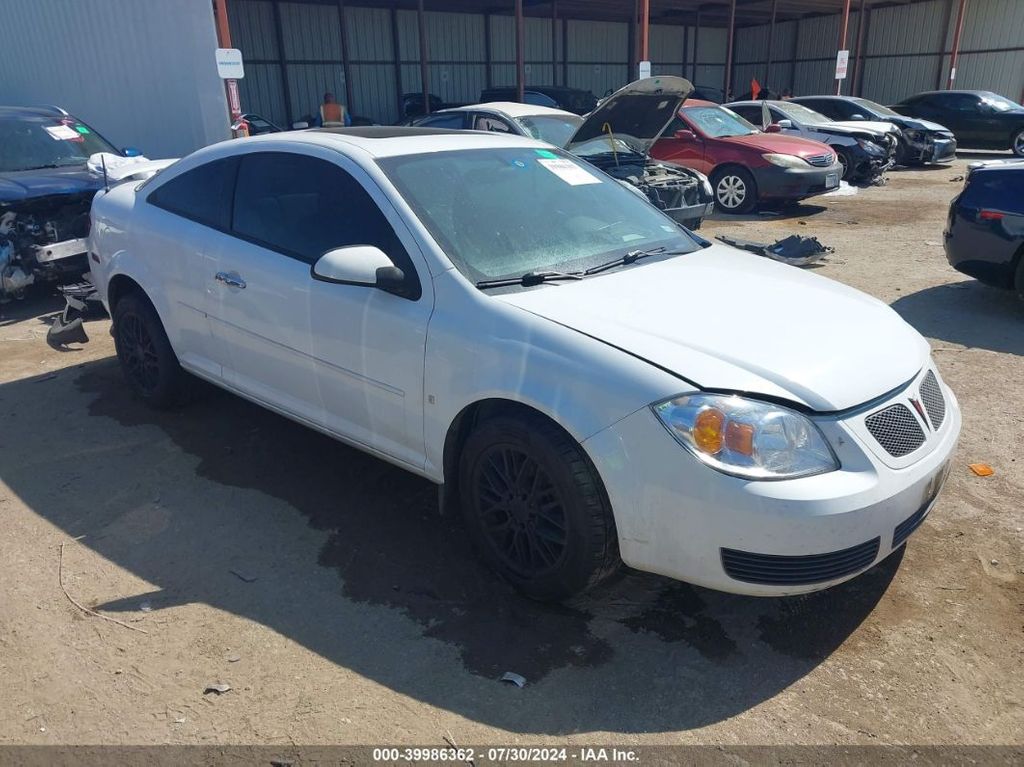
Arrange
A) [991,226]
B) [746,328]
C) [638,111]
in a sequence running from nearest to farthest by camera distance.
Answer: [746,328] < [991,226] < [638,111]

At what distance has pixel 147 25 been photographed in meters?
11.5

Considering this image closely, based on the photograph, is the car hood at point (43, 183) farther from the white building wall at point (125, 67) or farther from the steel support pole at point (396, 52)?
the steel support pole at point (396, 52)

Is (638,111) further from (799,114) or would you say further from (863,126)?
(863,126)

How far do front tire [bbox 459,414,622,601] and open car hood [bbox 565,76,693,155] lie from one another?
17.9 feet

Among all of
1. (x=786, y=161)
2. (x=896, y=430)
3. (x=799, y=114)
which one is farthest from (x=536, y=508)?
(x=799, y=114)

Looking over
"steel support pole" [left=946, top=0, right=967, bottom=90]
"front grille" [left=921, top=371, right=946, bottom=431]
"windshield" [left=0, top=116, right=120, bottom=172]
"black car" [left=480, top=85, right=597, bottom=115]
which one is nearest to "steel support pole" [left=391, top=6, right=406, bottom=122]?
"black car" [left=480, top=85, right=597, bottom=115]

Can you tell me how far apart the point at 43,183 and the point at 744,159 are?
878 centimetres

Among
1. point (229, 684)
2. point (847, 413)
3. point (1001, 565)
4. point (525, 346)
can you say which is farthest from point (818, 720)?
point (229, 684)

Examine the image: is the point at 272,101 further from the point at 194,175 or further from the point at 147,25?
the point at 194,175

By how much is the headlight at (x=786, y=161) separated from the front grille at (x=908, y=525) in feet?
30.7

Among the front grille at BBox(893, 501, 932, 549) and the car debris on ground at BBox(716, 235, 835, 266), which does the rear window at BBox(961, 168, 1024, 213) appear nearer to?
the car debris on ground at BBox(716, 235, 835, 266)

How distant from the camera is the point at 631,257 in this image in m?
3.59

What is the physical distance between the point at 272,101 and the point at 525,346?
70.8 feet

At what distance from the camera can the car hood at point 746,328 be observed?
2.66 metres
